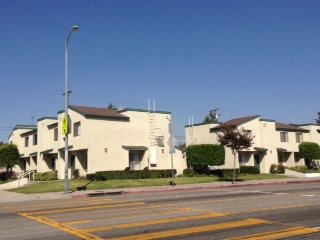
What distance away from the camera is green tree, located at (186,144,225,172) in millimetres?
42281

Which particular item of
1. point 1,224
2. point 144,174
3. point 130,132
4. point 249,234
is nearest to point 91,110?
point 130,132

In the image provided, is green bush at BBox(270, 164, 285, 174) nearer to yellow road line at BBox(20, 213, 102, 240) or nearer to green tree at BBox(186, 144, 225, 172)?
green tree at BBox(186, 144, 225, 172)

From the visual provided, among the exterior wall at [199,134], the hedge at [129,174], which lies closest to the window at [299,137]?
the exterior wall at [199,134]

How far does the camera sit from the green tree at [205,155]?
139ft

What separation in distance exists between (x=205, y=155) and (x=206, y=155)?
111 mm

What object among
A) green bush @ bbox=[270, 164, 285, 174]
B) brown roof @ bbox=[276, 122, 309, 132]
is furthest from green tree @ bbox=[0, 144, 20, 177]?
brown roof @ bbox=[276, 122, 309, 132]

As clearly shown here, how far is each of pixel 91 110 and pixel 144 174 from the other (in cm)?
859

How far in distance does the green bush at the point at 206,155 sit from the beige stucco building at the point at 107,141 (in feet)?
6.21

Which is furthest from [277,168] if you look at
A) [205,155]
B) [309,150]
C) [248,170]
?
[205,155]

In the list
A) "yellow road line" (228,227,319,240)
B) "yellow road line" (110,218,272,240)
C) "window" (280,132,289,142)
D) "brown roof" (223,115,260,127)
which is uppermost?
"brown roof" (223,115,260,127)

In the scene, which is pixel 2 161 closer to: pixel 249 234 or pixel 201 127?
pixel 201 127

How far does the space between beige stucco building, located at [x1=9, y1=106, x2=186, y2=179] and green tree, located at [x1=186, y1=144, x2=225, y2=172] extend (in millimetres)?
1781

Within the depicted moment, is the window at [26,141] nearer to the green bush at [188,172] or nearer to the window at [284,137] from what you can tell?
the green bush at [188,172]

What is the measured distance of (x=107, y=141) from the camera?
39.1 m
